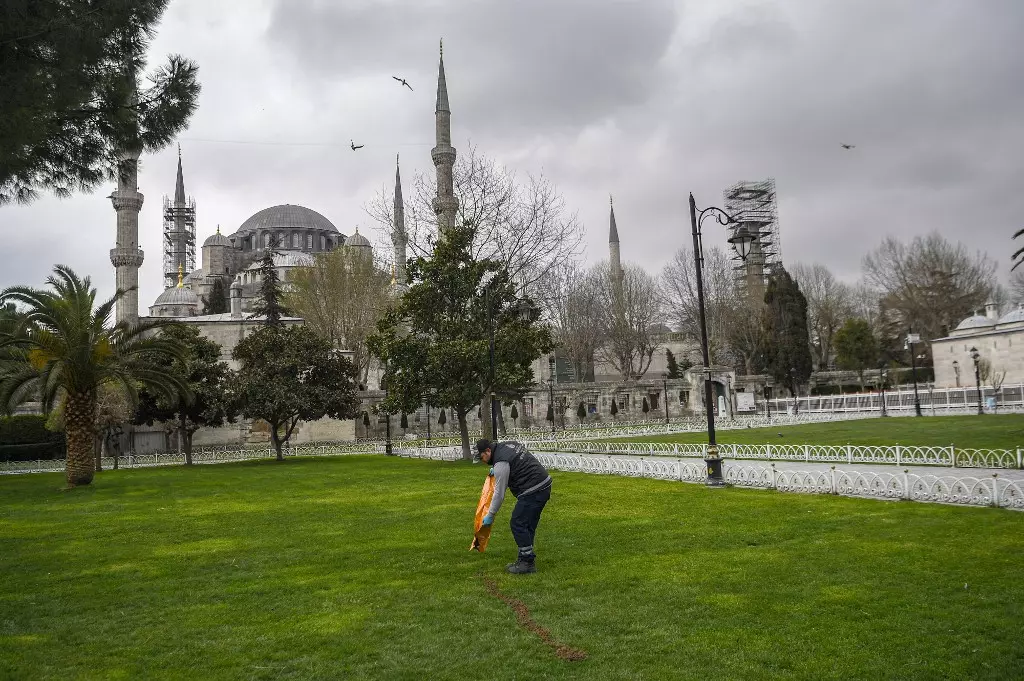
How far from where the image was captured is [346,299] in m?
46.8

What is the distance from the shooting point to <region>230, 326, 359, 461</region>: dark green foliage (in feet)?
97.2

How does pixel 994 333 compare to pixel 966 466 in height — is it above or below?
above

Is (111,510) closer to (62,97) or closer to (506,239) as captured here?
(62,97)

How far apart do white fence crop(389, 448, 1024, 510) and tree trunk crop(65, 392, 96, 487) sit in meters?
13.6

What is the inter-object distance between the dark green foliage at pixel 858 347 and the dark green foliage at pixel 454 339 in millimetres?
36844

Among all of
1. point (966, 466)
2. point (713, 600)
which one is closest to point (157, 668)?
point (713, 600)

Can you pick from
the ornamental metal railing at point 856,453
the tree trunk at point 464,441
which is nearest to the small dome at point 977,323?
the ornamental metal railing at point 856,453

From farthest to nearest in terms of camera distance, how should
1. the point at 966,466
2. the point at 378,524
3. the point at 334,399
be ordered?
the point at 334,399 → the point at 966,466 → the point at 378,524

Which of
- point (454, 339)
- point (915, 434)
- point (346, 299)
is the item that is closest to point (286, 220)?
point (346, 299)

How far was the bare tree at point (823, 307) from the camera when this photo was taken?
6269 centimetres

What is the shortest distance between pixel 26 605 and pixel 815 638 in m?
7.03

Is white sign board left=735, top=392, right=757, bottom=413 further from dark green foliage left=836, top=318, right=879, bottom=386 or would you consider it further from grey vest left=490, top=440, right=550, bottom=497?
grey vest left=490, top=440, right=550, bottom=497

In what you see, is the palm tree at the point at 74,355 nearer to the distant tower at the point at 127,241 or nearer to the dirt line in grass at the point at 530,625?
the dirt line in grass at the point at 530,625

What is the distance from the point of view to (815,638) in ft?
17.9
